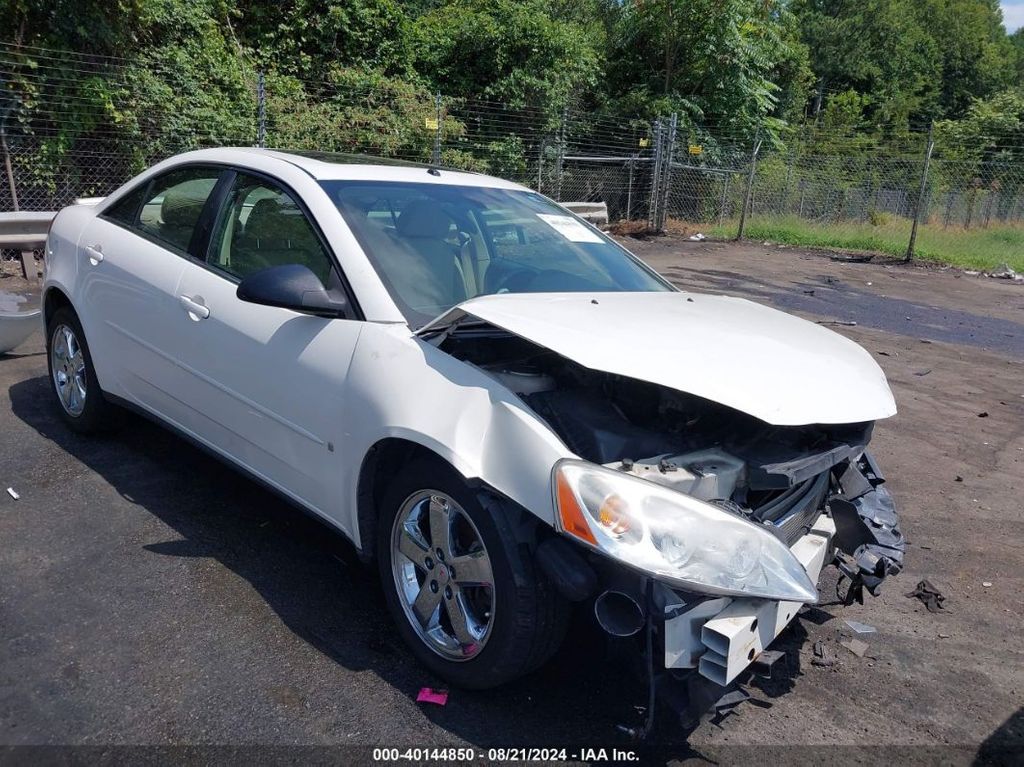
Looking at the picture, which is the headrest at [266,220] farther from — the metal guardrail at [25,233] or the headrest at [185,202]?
the metal guardrail at [25,233]

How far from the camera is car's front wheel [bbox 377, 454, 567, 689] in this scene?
254cm

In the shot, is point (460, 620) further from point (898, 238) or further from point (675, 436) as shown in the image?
point (898, 238)

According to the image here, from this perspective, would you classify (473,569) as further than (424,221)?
No

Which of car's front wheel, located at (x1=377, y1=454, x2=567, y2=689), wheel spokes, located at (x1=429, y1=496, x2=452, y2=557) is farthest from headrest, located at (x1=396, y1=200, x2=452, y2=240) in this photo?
wheel spokes, located at (x1=429, y1=496, x2=452, y2=557)

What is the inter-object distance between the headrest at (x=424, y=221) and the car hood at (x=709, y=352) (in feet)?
2.11

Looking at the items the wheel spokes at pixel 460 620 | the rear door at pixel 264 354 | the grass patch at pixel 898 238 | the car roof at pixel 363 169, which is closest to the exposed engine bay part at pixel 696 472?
the wheel spokes at pixel 460 620

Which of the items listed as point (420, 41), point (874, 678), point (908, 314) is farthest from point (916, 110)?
point (874, 678)

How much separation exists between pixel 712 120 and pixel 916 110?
110 ft

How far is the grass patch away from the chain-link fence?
0.29 ft

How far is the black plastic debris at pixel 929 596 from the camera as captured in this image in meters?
3.63

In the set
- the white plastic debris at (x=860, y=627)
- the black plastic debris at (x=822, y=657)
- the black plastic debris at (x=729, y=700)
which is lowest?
the white plastic debris at (x=860, y=627)

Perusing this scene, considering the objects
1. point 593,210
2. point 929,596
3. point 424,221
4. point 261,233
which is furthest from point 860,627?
point 593,210

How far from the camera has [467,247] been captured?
3.64 m

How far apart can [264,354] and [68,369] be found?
7.13 feet
